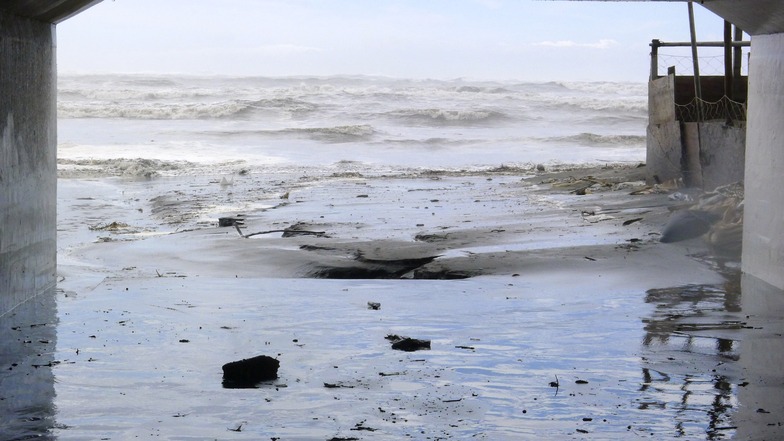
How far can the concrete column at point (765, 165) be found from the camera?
865 centimetres

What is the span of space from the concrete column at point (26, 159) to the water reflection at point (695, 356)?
4.94 metres

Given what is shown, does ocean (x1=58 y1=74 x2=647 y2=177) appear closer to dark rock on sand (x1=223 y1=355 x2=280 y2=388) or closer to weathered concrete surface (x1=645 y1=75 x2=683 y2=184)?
weathered concrete surface (x1=645 y1=75 x2=683 y2=184)

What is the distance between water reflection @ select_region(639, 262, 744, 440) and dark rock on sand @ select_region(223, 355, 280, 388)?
2141mm

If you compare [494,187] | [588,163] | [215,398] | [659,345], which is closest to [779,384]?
[659,345]

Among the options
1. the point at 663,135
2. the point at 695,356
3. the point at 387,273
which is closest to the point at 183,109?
the point at 663,135

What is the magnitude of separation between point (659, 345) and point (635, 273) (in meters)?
2.97

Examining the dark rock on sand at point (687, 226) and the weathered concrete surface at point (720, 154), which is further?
the weathered concrete surface at point (720, 154)

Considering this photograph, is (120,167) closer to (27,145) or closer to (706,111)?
(706,111)

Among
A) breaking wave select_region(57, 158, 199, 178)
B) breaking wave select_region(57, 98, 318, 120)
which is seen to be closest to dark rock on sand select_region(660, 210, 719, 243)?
breaking wave select_region(57, 158, 199, 178)

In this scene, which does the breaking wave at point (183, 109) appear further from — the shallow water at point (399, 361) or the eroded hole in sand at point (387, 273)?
the shallow water at point (399, 361)

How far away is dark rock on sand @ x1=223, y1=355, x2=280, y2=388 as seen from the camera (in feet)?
18.3

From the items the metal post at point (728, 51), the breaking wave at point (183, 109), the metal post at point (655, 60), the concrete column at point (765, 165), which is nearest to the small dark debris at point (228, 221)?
the concrete column at point (765, 165)

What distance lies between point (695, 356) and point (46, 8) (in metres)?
5.90

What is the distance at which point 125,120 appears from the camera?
148 ft
